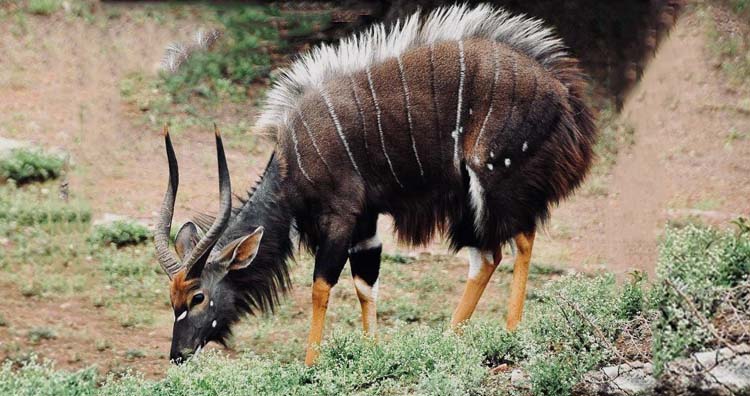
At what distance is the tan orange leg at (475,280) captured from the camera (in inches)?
268

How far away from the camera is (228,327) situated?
261 inches

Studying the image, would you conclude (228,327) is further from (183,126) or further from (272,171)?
(183,126)

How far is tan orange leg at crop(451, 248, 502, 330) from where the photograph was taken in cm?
680

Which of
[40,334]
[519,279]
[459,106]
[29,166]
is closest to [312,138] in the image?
[459,106]

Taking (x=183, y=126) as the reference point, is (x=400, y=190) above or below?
above

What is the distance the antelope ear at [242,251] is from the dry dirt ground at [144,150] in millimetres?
984

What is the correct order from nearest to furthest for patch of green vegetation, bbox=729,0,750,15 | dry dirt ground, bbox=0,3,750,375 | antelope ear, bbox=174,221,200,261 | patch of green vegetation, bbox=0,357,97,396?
patch of green vegetation, bbox=0,357,97,396 < antelope ear, bbox=174,221,200,261 < dry dirt ground, bbox=0,3,750,375 < patch of green vegetation, bbox=729,0,750,15

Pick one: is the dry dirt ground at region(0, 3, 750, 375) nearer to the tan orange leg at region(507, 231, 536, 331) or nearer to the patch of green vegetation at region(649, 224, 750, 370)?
the patch of green vegetation at region(649, 224, 750, 370)

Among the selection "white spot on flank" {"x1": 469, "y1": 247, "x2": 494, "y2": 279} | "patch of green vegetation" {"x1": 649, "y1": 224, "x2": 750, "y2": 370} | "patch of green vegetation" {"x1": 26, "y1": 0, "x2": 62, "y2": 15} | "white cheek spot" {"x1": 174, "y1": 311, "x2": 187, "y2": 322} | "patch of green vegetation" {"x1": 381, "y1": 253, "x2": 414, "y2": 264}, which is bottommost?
"patch of green vegetation" {"x1": 381, "y1": 253, "x2": 414, "y2": 264}

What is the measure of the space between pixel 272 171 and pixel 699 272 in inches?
98.9

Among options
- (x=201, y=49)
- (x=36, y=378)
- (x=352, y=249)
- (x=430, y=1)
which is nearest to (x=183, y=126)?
(x=201, y=49)

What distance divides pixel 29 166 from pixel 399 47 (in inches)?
171

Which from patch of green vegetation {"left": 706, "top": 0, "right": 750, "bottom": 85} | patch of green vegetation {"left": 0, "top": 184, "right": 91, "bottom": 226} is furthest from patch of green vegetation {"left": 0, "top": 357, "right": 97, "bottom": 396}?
patch of green vegetation {"left": 706, "top": 0, "right": 750, "bottom": 85}

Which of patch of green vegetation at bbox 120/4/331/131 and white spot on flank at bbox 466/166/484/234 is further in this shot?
patch of green vegetation at bbox 120/4/331/131
